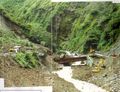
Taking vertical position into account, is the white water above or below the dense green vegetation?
below

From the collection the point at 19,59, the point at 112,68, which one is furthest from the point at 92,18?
the point at 19,59

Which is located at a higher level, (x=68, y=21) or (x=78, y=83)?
(x=68, y=21)

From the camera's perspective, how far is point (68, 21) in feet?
15.5

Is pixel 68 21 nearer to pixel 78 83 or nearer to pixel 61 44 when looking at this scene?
pixel 61 44

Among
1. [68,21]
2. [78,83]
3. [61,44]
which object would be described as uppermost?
[68,21]

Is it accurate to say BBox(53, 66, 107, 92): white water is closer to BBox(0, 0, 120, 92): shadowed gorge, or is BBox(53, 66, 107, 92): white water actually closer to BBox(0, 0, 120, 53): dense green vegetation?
BBox(0, 0, 120, 92): shadowed gorge

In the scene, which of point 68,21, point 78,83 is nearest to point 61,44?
point 68,21

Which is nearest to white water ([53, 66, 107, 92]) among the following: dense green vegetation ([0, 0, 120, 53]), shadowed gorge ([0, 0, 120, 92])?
shadowed gorge ([0, 0, 120, 92])

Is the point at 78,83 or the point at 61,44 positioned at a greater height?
the point at 61,44

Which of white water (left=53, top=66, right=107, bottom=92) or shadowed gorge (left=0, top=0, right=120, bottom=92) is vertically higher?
shadowed gorge (left=0, top=0, right=120, bottom=92)

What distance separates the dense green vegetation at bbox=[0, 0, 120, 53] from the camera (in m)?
4.71

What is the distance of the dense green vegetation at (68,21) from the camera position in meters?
4.71

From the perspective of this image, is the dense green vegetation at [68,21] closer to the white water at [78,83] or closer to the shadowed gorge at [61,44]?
the shadowed gorge at [61,44]

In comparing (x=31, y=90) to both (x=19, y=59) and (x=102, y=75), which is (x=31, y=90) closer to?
(x=19, y=59)
